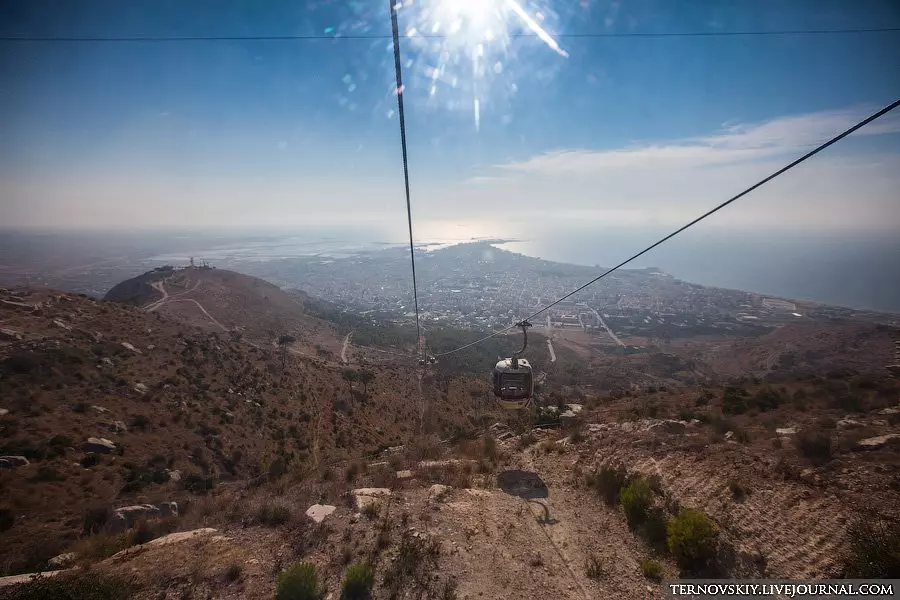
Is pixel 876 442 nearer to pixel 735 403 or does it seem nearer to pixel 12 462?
pixel 735 403

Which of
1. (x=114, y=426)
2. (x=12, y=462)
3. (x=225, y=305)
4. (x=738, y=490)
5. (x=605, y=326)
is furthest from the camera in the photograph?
(x=605, y=326)

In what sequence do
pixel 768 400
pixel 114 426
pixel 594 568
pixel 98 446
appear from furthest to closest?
pixel 114 426
pixel 768 400
pixel 98 446
pixel 594 568

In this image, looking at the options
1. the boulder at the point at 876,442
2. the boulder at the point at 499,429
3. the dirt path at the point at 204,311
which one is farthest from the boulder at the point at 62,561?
the dirt path at the point at 204,311

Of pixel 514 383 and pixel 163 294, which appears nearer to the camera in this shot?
pixel 514 383

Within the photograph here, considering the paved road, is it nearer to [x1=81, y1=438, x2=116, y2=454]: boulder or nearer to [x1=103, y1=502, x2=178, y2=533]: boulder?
[x1=103, y1=502, x2=178, y2=533]: boulder

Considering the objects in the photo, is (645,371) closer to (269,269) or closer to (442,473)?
(442,473)

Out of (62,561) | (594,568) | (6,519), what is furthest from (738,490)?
(6,519)

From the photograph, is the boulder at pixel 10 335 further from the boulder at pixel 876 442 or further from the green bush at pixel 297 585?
the boulder at pixel 876 442
